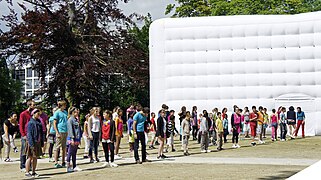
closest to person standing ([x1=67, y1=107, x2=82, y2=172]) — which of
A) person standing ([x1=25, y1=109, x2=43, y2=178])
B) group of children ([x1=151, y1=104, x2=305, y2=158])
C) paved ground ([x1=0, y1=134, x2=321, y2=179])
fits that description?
paved ground ([x1=0, y1=134, x2=321, y2=179])

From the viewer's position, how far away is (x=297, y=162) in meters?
15.0

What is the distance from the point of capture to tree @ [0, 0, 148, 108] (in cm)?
2969

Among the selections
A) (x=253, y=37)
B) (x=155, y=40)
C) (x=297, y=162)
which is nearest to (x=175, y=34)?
(x=155, y=40)

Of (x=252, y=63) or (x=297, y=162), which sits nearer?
(x=297, y=162)

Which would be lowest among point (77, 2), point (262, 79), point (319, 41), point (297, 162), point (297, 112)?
point (297, 162)

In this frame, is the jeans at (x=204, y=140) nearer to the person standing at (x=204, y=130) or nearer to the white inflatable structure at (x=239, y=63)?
the person standing at (x=204, y=130)

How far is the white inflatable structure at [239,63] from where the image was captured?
26281 millimetres

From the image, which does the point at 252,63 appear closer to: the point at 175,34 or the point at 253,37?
the point at 253,37

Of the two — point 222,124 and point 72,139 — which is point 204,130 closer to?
point 222,124

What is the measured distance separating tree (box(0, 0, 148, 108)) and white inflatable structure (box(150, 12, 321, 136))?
12.1ft

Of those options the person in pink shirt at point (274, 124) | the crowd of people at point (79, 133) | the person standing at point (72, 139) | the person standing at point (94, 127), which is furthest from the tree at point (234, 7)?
the person standing at point (72, 139)

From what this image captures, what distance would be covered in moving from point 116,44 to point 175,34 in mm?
5240

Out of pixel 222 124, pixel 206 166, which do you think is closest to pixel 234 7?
pixel 222 124

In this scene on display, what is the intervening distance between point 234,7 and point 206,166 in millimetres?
37002
